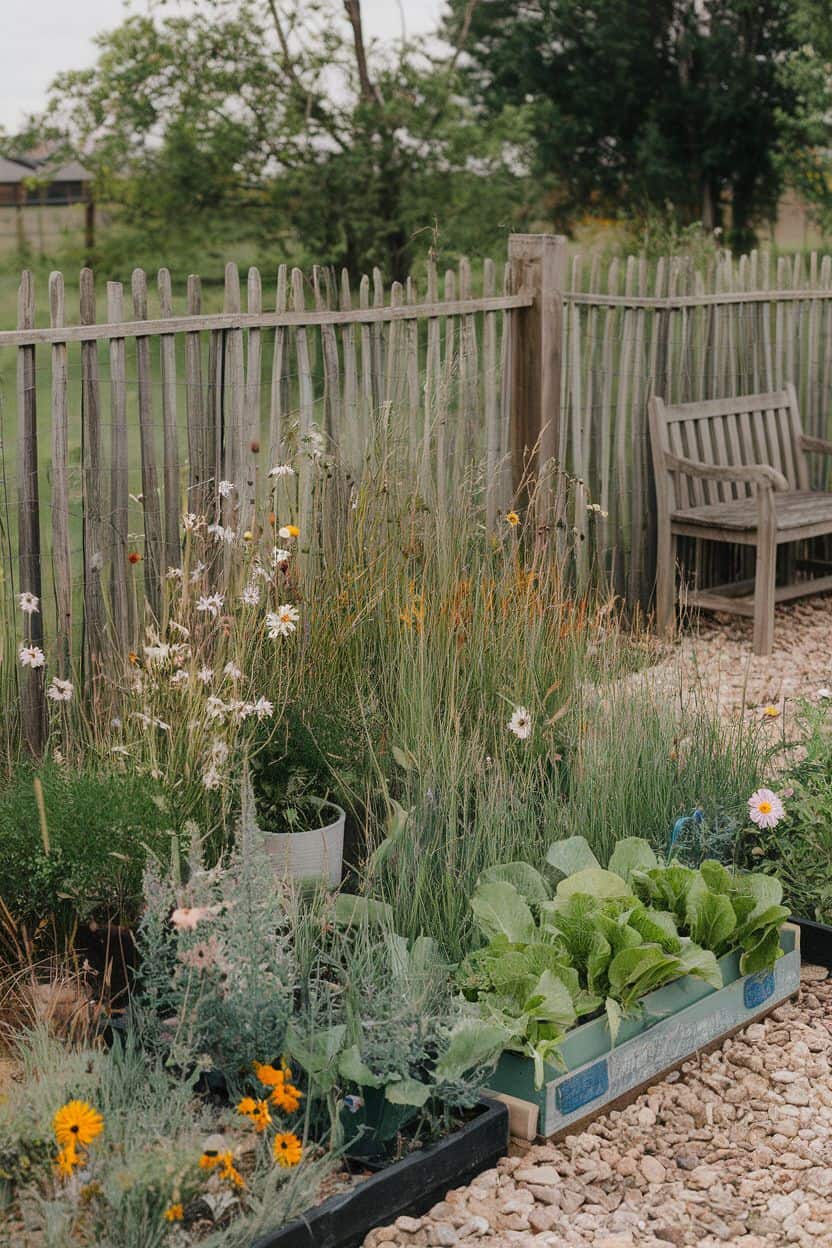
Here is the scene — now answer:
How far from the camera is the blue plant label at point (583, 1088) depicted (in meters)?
2.64

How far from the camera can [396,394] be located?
205 inches

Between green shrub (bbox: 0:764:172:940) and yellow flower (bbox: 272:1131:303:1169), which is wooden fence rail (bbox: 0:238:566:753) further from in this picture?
yellow flower (bbox: 272:1131:303:1169)

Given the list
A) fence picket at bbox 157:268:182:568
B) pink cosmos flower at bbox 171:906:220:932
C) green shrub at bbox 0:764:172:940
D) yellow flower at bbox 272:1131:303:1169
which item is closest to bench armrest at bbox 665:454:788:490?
fence picket at bbox 157:268:182:568

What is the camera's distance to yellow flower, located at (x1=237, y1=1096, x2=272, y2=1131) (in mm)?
2227

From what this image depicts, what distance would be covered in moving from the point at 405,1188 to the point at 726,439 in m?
5.42

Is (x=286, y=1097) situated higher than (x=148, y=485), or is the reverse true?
(x=148, y=485)

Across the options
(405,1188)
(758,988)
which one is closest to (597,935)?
(758,988)

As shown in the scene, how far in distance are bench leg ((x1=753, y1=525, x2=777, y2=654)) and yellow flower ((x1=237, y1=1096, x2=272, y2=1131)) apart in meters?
4.46

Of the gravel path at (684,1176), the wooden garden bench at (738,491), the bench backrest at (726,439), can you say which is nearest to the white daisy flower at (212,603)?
the gravel path at (684,1176)

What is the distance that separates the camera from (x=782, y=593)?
6.84 m

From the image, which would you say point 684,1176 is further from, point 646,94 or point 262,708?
point 646,94

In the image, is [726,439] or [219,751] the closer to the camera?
[219,751]

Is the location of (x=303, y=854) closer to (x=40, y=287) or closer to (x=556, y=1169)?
(x=556, y=1169)

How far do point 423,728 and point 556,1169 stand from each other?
1216 mm
